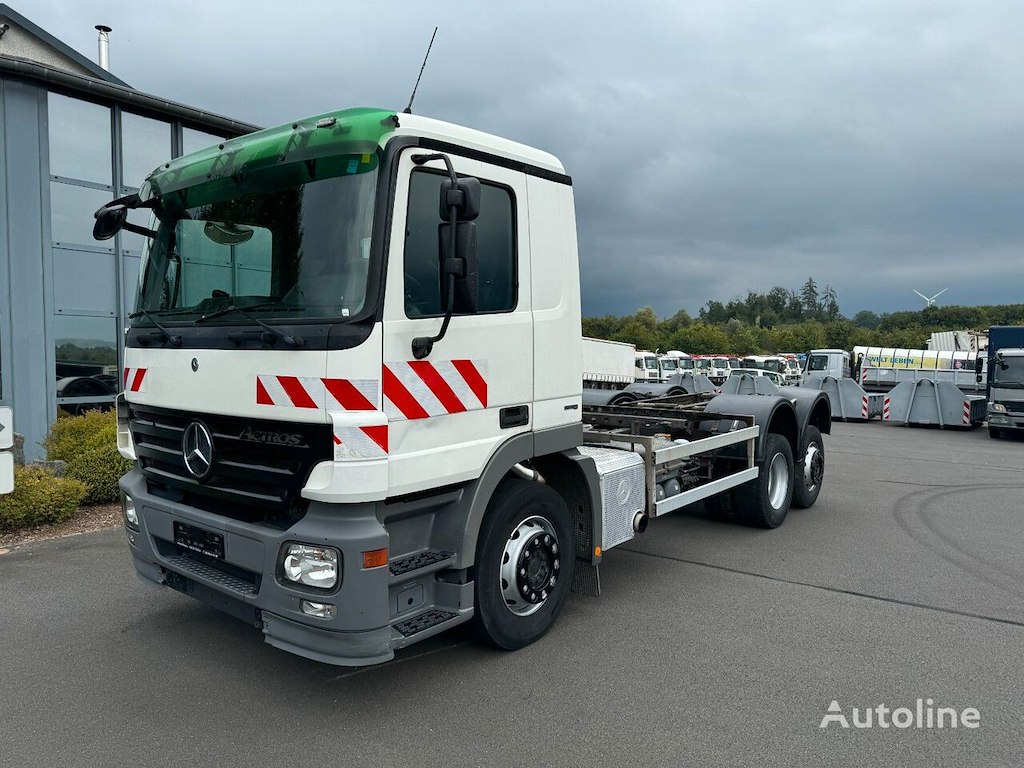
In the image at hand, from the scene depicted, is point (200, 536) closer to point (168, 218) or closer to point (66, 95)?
point (168, 218)

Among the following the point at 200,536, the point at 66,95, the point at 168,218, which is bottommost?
the point at 200,536

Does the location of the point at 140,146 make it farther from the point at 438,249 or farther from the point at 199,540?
the point at 438,249

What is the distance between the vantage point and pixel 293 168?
11.5ft

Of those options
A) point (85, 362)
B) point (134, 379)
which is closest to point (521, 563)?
point (134, 379)

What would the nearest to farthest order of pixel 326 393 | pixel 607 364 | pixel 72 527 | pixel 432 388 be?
pixel 326 393, pixel 432 388, pixel 72 527, pixel 607 364

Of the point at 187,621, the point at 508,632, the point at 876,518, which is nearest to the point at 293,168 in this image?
the point at 508,632

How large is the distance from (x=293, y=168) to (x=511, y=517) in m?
2.13

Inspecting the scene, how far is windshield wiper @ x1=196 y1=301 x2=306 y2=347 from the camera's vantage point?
126 inches

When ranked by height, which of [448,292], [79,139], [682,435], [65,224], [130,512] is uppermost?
[79,139]

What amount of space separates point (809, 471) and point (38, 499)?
788cm

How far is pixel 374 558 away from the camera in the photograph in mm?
3195

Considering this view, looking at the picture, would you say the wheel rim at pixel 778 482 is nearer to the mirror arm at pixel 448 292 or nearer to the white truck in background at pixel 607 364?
the white truck in background at pixel 607 364

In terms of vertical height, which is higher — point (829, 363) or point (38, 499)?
point (829, 363)

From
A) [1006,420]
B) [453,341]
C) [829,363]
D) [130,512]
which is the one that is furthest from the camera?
Result: [829,363]
